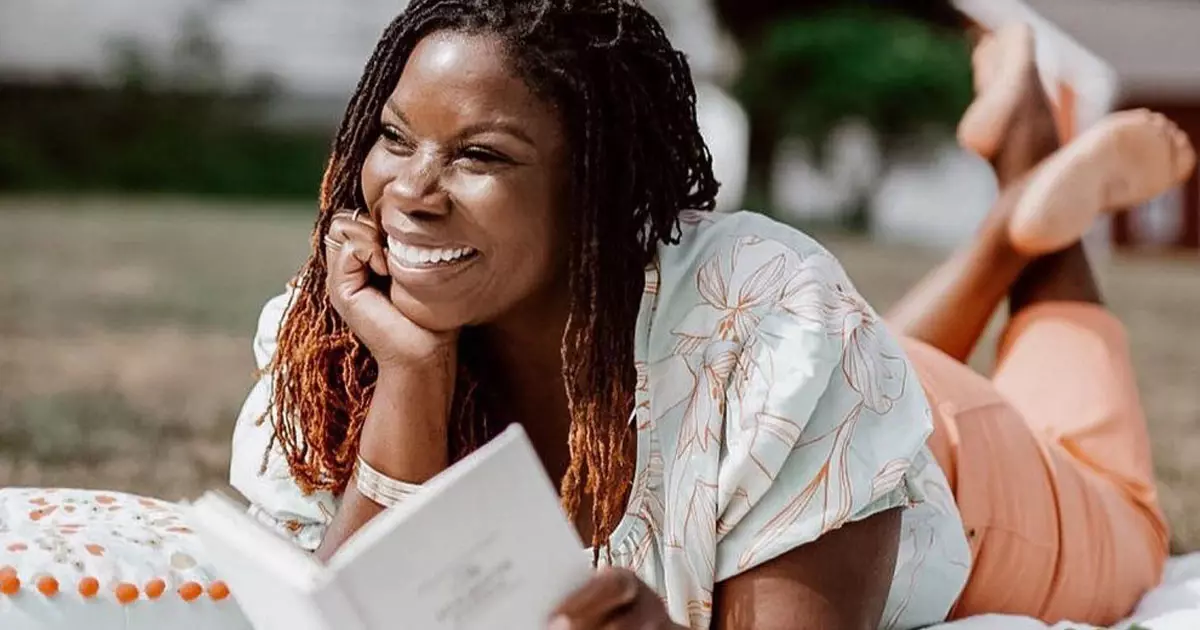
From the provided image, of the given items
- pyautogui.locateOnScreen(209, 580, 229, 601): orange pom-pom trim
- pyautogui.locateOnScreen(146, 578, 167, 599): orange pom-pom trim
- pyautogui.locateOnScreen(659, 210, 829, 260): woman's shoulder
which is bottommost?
pyautogui.locateOnScreen(209, 580, 229, 601): orange pom-pom trim

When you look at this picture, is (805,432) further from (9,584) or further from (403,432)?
(9,584)

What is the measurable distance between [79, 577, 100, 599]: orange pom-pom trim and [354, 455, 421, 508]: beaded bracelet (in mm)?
235

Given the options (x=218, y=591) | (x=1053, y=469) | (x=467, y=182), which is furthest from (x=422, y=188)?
(x=1053, y=469)

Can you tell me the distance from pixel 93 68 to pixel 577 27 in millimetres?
10683

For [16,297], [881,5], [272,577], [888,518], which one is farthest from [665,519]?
[881,5]

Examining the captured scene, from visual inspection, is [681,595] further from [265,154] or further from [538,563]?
[265,154]

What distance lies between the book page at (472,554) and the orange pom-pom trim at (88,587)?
18.0 inches

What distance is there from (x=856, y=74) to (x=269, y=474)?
420 inches

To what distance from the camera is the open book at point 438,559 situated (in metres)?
0.83

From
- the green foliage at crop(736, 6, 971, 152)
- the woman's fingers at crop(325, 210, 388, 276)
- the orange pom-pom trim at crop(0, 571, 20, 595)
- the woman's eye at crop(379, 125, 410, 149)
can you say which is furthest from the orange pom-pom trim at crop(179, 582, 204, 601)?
the green foliage at crop(736, 6, 971, 152)

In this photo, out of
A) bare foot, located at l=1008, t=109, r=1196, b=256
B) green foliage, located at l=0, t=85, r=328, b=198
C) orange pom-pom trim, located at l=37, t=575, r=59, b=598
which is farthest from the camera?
green foliage, located at l=0, t=85, r=328, b=198

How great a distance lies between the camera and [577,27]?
1.16 metres

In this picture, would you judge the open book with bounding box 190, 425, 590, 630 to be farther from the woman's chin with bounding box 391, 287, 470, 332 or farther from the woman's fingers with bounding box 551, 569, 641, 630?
the woman's chin with bounding box 391, 287, 470, 332

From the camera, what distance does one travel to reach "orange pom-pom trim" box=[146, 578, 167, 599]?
126 cm
